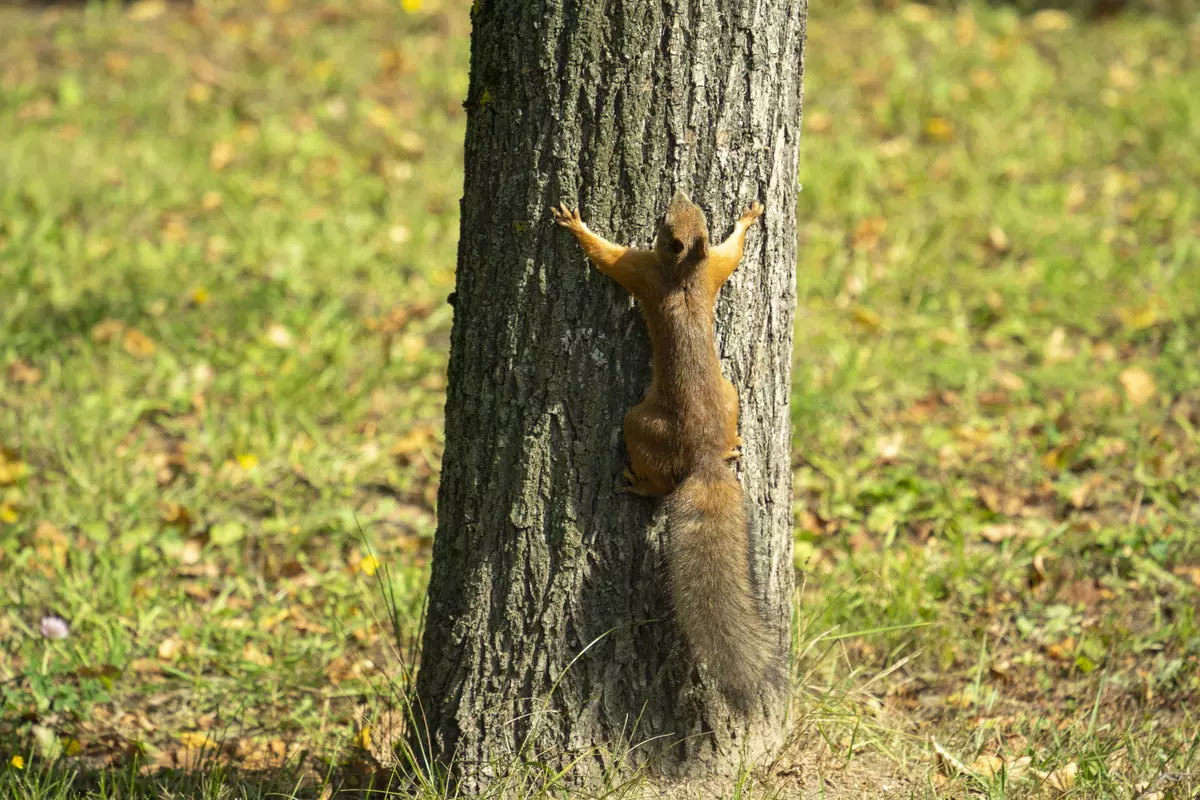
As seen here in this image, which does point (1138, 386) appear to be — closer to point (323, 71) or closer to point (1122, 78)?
point (1122, 78)

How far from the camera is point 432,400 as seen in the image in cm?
489

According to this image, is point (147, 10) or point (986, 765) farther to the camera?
point (147, 10)

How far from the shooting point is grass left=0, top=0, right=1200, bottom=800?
10.4 feet

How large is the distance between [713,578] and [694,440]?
0.31m

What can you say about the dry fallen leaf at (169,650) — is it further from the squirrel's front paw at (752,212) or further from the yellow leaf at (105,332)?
the squirrel's front paw at (752,212)

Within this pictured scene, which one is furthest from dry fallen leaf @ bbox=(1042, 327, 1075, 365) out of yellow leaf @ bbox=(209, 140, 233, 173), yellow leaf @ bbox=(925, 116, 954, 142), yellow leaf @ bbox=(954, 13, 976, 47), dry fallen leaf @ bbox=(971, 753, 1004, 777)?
yellow leaf @ bbox=(209, 140, 233, 173)

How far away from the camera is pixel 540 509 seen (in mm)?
2518

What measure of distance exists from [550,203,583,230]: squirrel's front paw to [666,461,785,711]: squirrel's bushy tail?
0.59 m

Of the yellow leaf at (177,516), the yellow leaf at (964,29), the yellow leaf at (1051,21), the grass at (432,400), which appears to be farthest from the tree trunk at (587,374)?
the yellow leaf at (1051,21)

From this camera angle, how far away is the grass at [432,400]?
125 inches

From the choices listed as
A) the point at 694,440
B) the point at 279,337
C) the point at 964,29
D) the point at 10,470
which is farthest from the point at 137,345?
the point at 964,29

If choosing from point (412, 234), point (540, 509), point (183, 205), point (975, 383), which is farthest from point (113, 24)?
point (540, 509)

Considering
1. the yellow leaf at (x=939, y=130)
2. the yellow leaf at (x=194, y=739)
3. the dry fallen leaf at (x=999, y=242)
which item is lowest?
the yellow leaf at (x=194, y=739)

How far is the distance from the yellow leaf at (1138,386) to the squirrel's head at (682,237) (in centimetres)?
297
